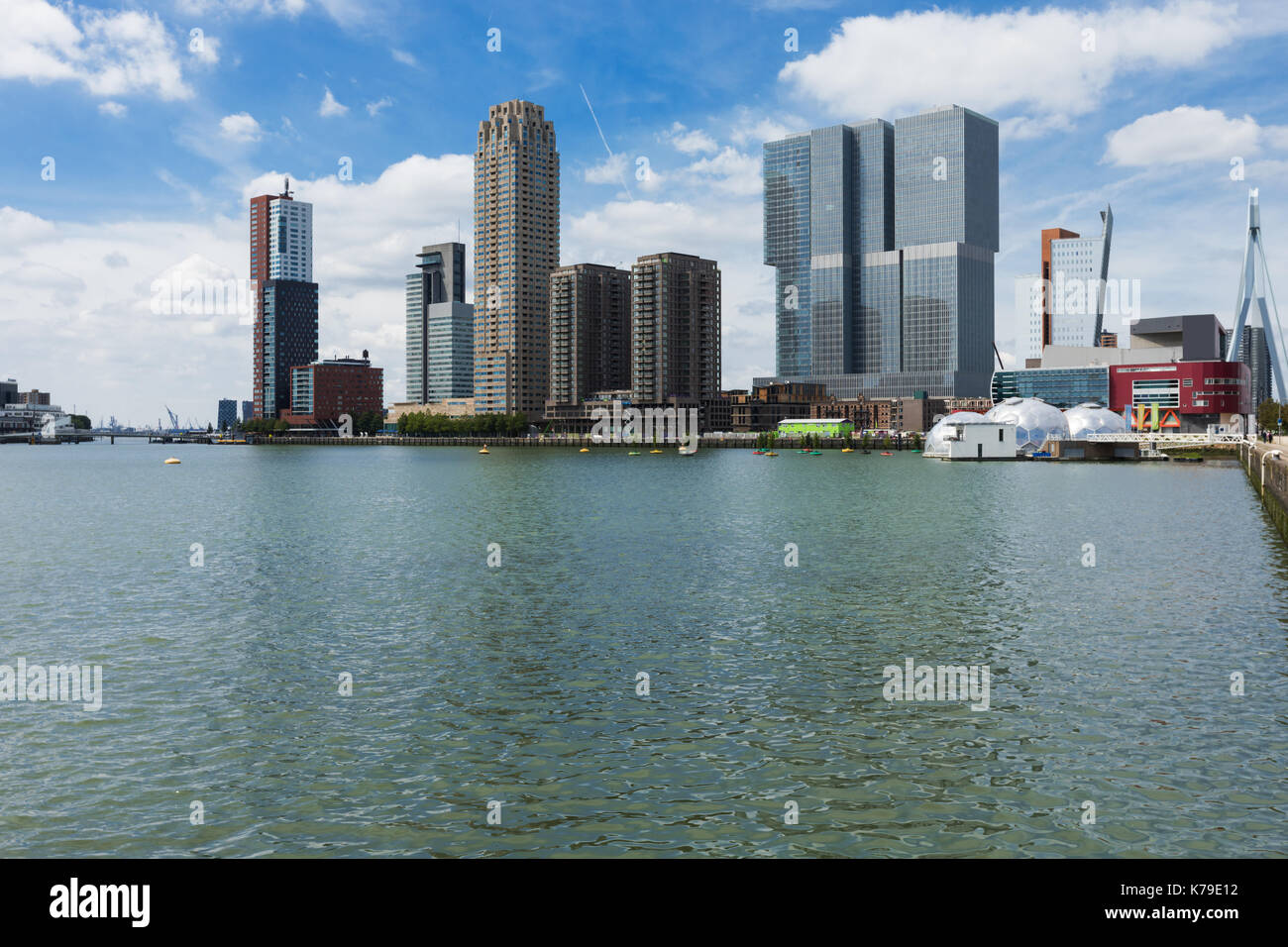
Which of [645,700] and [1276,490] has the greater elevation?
[1276,490]

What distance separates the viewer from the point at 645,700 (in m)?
26.9

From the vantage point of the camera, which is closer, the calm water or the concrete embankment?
the calm water

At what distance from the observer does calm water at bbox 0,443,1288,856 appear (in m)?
18.5

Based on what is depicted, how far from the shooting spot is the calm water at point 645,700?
18531 mm

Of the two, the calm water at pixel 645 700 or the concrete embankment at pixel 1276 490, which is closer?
Answer: the calm water at pixel 645 700

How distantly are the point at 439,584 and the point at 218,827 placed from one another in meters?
29.1

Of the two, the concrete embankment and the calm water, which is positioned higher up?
the concrete embankment

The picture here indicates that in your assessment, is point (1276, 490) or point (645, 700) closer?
point (645, 700)

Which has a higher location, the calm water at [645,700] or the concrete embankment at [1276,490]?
the concrete embankment at [1276,490]
